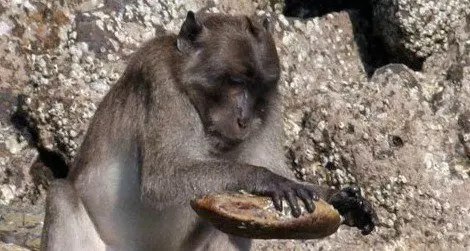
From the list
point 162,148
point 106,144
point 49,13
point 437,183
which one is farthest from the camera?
point 49,13

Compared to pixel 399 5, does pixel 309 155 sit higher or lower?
lower

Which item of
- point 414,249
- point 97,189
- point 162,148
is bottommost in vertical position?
point 414,249

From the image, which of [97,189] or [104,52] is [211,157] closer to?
[97,189]

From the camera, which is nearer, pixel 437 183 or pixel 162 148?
pixel 162 148

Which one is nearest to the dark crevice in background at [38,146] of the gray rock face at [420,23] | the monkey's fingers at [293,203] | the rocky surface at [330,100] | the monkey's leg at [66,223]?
the rocky surface at [330,100]

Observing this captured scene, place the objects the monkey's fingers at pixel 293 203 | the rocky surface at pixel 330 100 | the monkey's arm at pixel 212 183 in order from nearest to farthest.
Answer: the monkey's fingers at pixel 293 203 < the monkey's arm at pixel 212 183 < the rocky surface at pixel 330 100

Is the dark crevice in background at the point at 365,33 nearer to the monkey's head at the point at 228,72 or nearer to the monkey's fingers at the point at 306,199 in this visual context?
the monkey's head at the point at 228,72

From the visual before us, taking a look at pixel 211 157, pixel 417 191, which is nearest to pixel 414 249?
pixel 417 191

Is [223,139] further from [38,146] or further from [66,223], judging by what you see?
[38,146]

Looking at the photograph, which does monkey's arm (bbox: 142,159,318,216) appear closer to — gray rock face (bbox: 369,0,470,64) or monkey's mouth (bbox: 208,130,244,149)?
monkey's mouth (bbox: 208,130,244,149)
